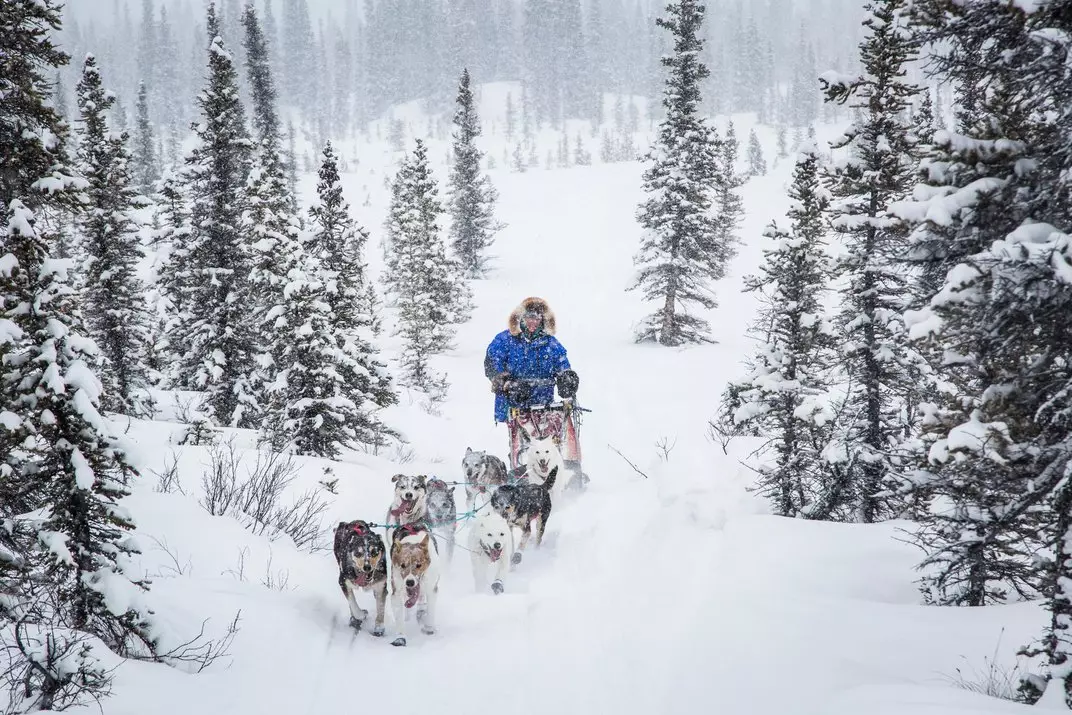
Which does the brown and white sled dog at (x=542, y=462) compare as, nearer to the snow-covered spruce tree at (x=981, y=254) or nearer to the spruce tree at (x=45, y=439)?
the snow-covered spruce tree at (x=981, y=254)

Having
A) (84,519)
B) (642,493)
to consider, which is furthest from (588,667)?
(642,493)

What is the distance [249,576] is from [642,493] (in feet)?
16.3

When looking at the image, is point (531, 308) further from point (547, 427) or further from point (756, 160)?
point (756, 160)

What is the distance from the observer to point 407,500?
659 cm

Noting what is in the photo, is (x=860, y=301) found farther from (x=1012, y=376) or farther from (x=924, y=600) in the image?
(x=1012, y=376)

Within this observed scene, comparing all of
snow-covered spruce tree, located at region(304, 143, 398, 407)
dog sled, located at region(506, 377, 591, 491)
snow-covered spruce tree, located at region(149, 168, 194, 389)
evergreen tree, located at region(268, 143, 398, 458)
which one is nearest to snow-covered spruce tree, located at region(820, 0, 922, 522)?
dog sled, located at region(506, 377, 591, 491)

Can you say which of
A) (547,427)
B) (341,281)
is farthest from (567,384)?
(341,281)

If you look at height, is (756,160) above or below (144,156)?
below

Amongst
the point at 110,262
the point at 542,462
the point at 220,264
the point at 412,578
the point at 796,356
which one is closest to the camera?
the point at 412,578

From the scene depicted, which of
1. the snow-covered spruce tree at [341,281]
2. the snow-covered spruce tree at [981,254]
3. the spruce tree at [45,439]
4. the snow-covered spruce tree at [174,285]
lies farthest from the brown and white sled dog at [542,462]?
the snow-covered spruce tree at [174,285]

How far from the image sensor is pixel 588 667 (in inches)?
179

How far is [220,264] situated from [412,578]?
559 inches

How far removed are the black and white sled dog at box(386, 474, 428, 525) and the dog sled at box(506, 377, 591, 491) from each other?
2.02 meters

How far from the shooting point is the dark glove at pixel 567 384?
333 inches
